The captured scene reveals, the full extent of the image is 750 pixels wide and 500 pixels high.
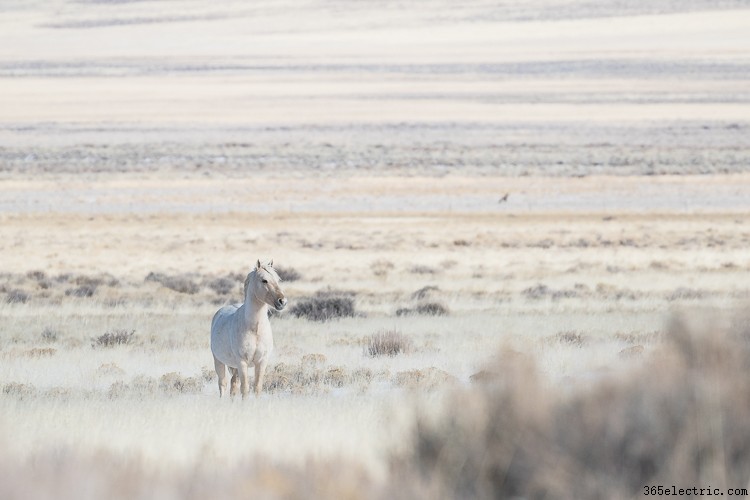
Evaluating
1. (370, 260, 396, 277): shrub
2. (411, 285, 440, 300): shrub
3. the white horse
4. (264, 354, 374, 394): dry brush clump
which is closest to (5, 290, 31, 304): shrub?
(411, 285, 440, 300): shrub

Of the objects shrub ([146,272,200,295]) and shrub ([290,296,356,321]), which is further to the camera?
shrub ([146,272,200,295])

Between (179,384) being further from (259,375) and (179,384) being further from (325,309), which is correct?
(325,309)

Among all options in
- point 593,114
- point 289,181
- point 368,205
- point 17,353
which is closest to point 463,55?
point 593,114

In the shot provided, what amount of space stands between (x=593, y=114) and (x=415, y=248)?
5610 centimetres

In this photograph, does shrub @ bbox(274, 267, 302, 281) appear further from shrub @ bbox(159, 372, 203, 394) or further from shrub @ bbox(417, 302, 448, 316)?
shrub @ bbox(159, 372, 203, 394)

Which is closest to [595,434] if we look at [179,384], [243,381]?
[243,381]

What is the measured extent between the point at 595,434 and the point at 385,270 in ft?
82.4

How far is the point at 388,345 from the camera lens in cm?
1408

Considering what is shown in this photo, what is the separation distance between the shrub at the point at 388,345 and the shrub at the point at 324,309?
480 cm

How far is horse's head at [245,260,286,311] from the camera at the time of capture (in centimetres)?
1031

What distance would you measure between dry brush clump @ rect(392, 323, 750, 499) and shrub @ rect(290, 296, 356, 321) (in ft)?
45.6

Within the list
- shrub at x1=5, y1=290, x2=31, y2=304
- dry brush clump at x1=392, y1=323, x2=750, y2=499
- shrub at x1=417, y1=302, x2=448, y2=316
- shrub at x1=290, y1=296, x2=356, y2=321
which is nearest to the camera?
dry brush clump at x1=392, y1=323, x2=750, y2=499

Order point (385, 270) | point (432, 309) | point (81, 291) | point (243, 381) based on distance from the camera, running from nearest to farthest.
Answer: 1. point (243, 381)
2. point (432, 309)
3. point (81, 291)
4. point (385, 270)

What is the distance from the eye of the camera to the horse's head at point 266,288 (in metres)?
10.3
